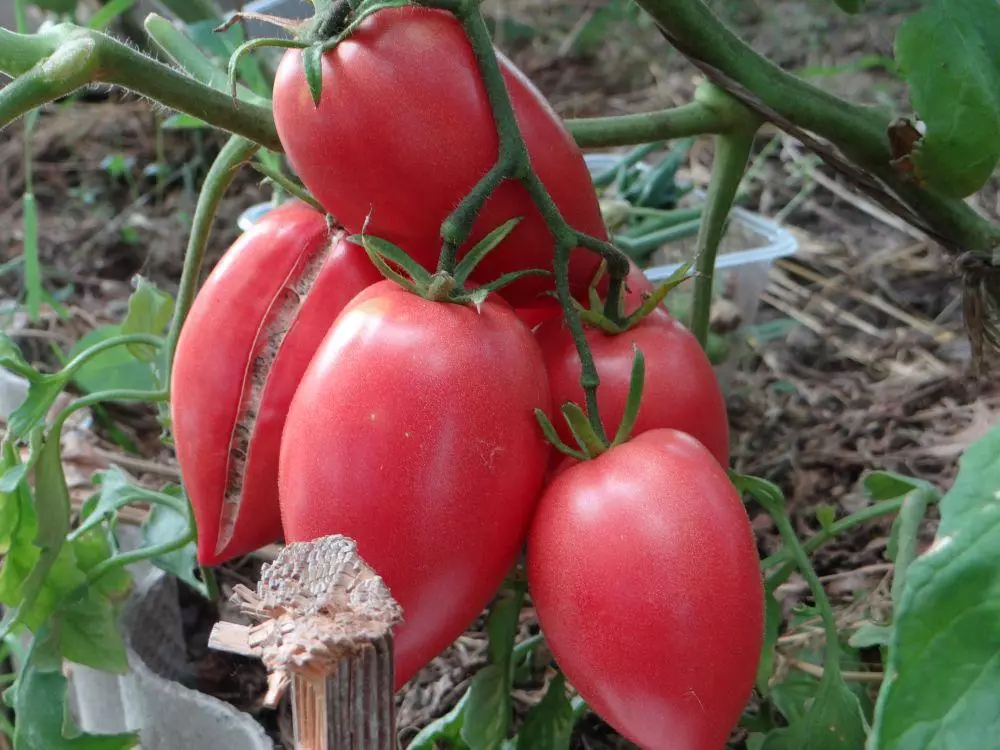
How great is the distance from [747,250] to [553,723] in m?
0.68

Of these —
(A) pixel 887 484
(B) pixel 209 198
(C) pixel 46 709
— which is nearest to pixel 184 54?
(B) pixel 209 198

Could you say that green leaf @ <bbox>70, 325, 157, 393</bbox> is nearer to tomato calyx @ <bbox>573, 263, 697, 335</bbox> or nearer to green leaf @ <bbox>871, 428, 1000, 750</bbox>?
tomato calyx @ <bbox>573, 263, 697, 335</bbox>

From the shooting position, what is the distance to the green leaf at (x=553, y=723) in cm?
60

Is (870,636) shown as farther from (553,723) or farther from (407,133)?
(407,133)

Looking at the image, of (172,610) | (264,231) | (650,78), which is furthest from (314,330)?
(650,78)

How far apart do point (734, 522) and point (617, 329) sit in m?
0.13

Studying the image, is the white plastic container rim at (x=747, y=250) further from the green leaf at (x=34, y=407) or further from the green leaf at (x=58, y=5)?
the green leaf at (x=58, y=5)

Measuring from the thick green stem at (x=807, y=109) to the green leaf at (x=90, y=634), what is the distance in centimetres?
53

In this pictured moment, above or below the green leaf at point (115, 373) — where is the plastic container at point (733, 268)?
below

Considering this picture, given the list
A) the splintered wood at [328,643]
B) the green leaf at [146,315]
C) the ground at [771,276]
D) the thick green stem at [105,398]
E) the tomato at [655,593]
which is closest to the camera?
the splintered wood at [328,643]

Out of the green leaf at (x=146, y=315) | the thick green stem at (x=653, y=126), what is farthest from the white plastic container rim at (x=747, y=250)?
the thick green stem at (x=653, y=126)

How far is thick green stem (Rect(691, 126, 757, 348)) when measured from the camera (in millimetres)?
695

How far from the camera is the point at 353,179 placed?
485 mm

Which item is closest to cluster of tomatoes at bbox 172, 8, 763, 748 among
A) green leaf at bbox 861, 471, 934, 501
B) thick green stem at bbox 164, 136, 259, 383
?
thick green stem at bbox 164, 136, 259, 383
